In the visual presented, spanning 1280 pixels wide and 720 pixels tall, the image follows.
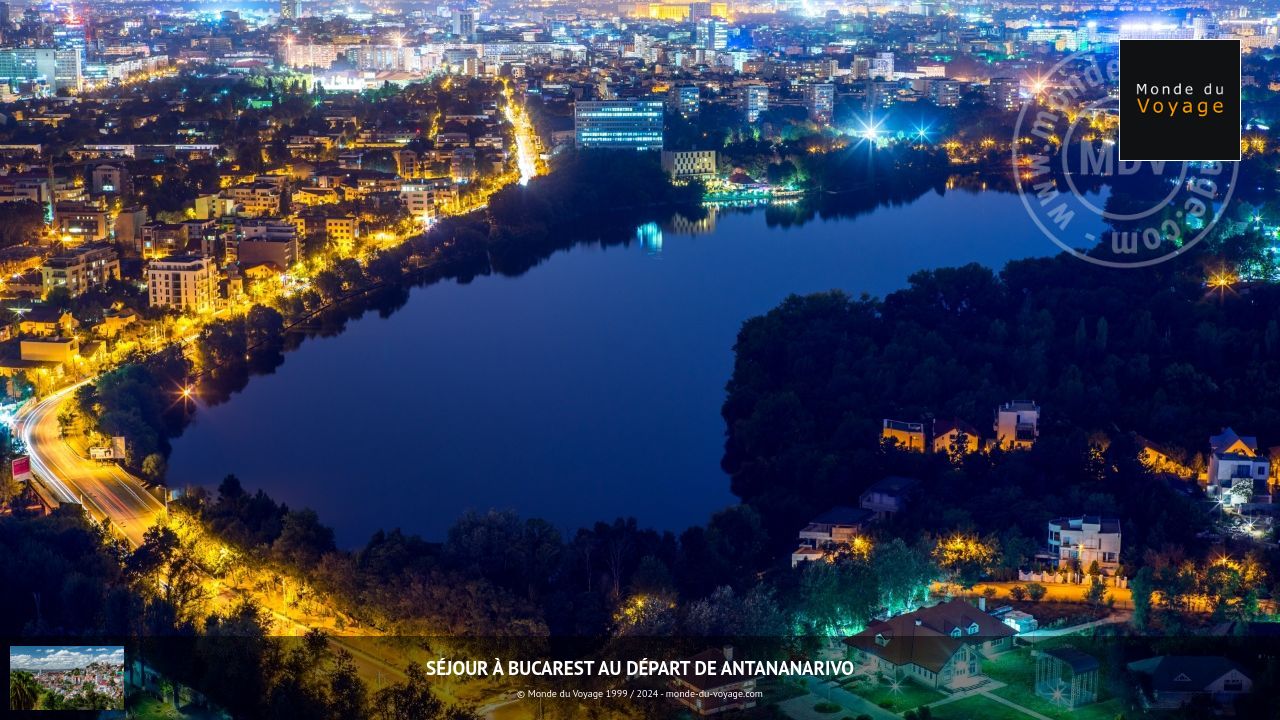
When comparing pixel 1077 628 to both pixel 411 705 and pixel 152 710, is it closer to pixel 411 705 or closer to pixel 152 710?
pixel 411 705

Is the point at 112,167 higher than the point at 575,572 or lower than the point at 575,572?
higher

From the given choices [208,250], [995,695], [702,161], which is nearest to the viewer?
[995,695]

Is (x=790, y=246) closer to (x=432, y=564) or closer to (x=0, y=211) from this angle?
(x=0, y=211)

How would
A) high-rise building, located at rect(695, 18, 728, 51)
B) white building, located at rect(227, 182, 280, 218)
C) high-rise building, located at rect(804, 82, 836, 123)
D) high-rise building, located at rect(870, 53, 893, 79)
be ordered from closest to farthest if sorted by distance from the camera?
white building, located at rect(227, 182, 280, 218), high-rise building, located at rect(804, 82, 836, 123), high-rise building, located at rect(870, 53, 893, 79), high-rise building, located at rect(695, 18, 728, 51)

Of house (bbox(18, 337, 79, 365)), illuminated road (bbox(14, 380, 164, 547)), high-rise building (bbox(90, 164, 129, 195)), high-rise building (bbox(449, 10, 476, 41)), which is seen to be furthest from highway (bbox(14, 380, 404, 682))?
high-rise building (bbox(449, 10, 476, 41))

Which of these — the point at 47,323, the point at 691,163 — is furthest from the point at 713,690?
the point at 691,163

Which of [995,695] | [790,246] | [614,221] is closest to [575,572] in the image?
[995,695]

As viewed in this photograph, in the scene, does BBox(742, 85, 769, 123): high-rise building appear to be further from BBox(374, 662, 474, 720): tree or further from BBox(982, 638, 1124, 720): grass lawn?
BBox(374, 662, 474, 720): tree

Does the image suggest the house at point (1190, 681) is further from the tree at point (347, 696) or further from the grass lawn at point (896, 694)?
the tree at point (347, 696)
